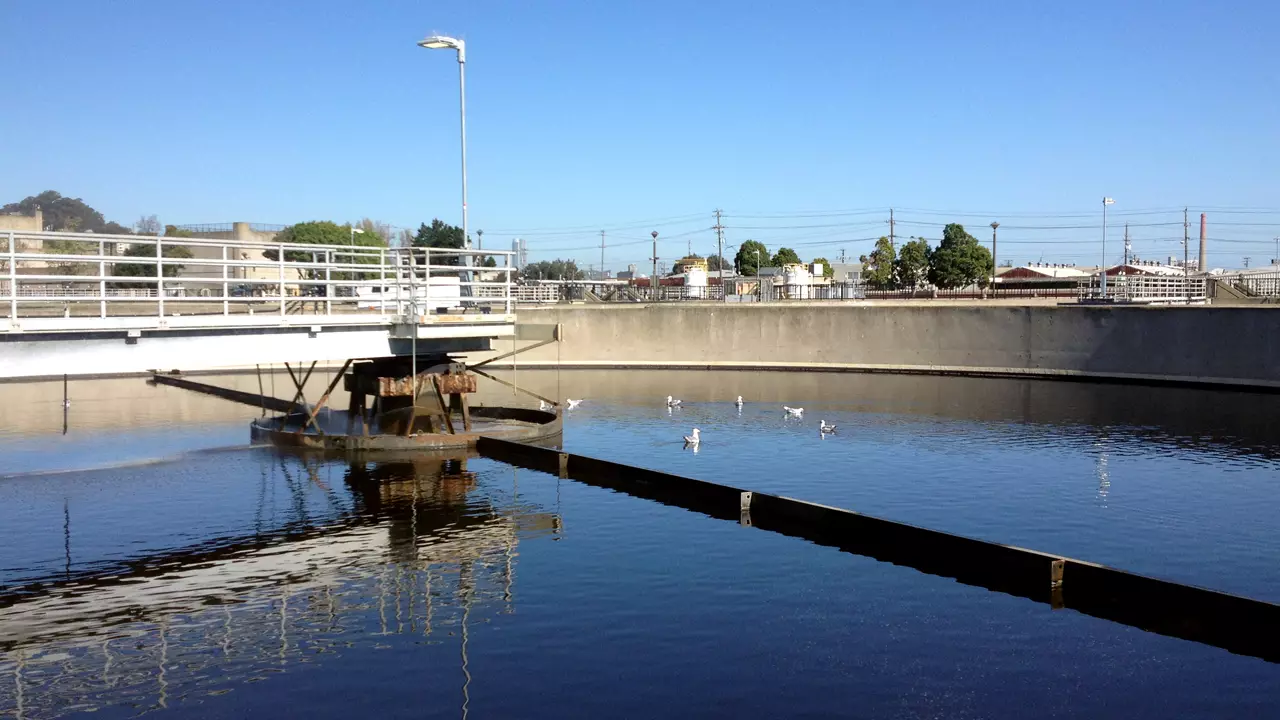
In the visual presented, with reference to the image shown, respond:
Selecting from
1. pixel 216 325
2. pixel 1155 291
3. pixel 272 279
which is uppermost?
pixel 1155 291

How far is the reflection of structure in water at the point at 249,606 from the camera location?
475 inches

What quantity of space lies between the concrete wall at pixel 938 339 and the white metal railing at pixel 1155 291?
649 cm

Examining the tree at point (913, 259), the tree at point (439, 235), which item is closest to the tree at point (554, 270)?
the tree at point (439, 235)

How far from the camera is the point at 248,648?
1305 centimetres

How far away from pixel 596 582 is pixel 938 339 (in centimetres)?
4015

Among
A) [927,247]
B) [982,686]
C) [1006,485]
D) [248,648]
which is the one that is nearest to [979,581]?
[982,686]

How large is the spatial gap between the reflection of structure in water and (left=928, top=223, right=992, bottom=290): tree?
9417 centimetres

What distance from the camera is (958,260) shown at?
351ft

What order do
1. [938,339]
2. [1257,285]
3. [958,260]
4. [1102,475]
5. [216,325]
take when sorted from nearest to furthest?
1. [216,325]
2. [1102,475]
3. [938,339]
4. [1257,285]
5. [958,260]

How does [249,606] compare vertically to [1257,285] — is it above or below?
below

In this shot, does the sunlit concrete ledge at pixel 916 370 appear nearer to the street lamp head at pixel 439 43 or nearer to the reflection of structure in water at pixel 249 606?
the street lamp head at pixel 439 43

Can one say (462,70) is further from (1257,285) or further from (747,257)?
(747,257)

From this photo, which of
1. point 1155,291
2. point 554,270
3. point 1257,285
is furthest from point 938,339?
point 554,270

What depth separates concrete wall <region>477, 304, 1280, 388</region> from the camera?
44062mm
